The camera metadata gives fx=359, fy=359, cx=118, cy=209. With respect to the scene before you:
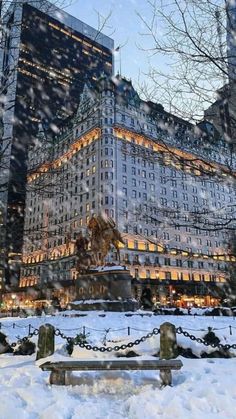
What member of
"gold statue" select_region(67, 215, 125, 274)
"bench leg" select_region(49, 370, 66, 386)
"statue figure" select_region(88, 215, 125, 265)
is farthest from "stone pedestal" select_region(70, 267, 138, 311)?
"bench leg" select_region(49, 370, 66, 386)

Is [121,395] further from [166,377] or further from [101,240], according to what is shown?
[101,240]

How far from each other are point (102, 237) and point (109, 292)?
567cm

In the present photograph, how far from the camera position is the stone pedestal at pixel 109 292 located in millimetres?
32938

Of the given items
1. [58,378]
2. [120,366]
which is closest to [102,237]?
[58,378]

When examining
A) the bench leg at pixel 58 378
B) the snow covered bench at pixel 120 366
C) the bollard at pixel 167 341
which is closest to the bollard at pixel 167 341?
the bollard at pixel 167 341

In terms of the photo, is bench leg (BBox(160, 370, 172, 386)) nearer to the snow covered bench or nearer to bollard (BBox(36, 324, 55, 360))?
the snow covered bench

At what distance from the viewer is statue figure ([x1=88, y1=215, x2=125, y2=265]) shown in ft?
118

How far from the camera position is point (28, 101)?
10.1 meters

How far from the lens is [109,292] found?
33.8 m

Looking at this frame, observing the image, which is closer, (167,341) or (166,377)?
(166,377)

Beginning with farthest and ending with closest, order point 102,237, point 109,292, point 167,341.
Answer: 1. point 102,237
2. point 109,292
3. point 167,341

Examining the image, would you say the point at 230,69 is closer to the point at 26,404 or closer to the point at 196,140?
the point at 196,140

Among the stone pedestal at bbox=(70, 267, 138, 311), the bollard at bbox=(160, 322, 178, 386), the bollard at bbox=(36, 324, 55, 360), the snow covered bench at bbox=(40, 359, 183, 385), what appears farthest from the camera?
the stone pedestal at bbox=(70, 267, 138, 311)

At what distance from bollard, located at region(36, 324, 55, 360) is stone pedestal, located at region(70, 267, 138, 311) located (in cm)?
2342
